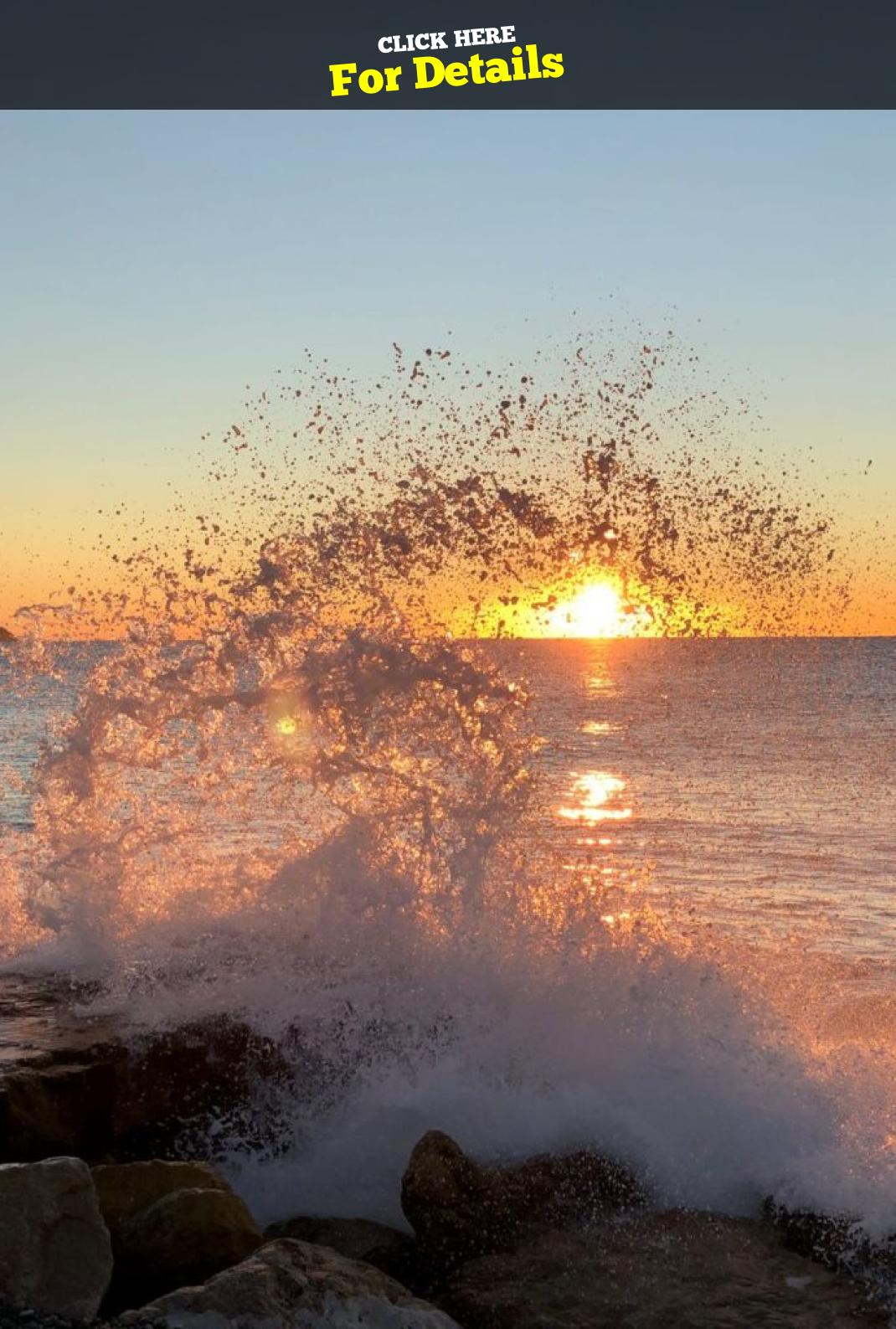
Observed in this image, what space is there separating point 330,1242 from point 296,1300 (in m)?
1.78

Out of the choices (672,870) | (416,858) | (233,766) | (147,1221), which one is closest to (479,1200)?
(147,1221)

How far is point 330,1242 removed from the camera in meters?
7.34

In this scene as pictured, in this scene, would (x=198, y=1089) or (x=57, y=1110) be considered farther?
(x=198, y=1089)

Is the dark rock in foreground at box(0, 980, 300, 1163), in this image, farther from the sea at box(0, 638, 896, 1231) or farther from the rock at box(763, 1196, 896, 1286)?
the rock at box(763, 1196, 896, 1286)

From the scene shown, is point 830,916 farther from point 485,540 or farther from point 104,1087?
point 104,1087

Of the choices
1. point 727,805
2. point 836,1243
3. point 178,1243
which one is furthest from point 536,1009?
point 727,805

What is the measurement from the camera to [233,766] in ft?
40.6

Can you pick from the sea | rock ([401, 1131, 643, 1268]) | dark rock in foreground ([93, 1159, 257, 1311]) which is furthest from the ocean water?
dark rock in foreground ([93, 1159, 257, 1311])

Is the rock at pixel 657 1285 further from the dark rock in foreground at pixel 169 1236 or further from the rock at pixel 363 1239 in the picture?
the dark rock in foreground at pixel 169 1236

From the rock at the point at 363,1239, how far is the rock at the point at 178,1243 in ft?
2.01

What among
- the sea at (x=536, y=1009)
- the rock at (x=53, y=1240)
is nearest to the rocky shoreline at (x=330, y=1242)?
the rock at (x=53, y=1240)

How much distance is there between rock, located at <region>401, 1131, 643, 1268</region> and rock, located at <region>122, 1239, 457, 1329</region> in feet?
4.04

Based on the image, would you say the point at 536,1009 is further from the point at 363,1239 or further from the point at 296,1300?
the point at 296,1300

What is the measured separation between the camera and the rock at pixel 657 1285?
6.42 metres
